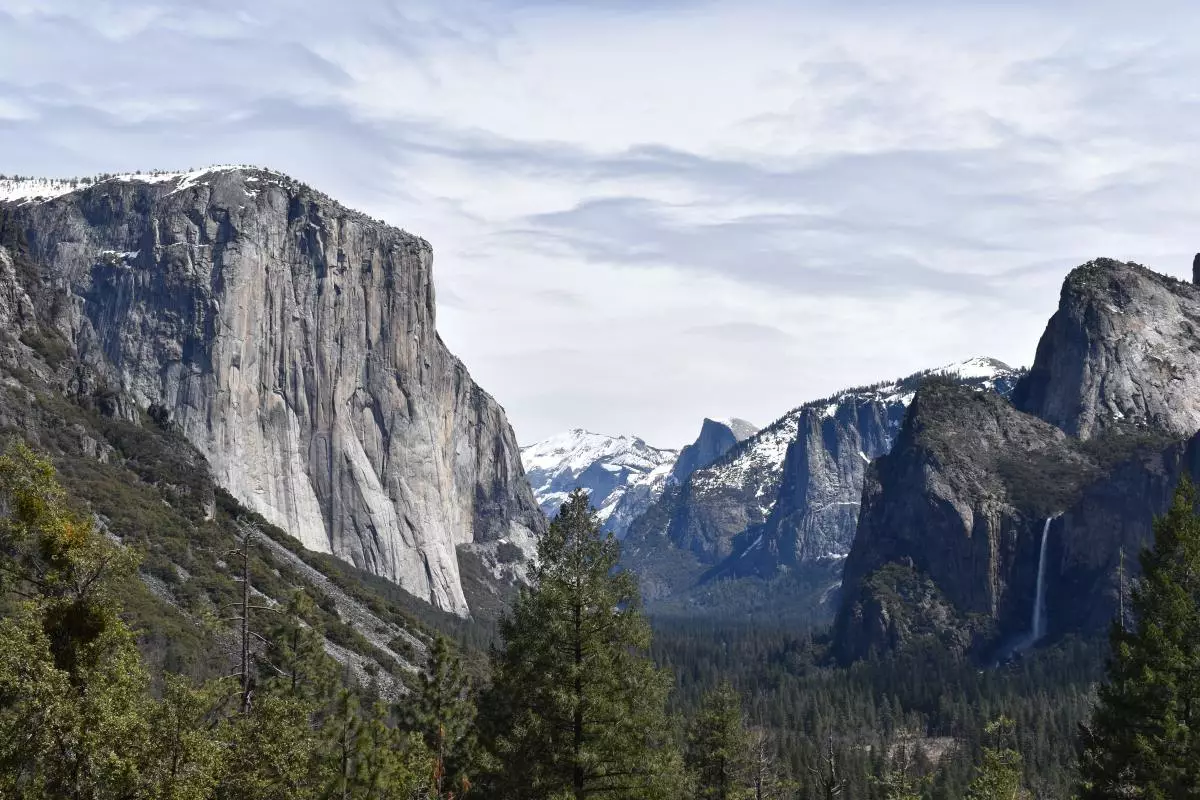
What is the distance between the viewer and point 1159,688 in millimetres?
49469

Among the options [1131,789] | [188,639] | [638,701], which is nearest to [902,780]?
[1131,789]

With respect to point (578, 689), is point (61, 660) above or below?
above

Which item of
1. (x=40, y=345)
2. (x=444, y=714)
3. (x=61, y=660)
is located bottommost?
(x=444, y=714)

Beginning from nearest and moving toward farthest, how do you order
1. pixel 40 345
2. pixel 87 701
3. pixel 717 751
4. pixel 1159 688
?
pixel 87 701 < pixel 1159 688 < pixel 717 751 < pixel 40 345

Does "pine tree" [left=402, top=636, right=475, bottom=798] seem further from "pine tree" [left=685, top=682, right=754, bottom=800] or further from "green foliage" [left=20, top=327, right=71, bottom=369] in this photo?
"green foliage" [left=20, top=327, right=71, bottom=369]

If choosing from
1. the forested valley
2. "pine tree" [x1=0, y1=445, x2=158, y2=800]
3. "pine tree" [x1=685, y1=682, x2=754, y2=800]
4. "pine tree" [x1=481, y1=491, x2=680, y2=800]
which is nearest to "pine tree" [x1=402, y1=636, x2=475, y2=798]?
the forested valley

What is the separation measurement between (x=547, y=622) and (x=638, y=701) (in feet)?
13.5

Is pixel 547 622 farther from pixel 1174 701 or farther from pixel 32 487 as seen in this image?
pixel 1174 701

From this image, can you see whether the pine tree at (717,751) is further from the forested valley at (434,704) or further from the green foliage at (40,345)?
the green foliage at (40,345)

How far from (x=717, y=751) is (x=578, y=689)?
31.2 meters

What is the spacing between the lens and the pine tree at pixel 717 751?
70188mm

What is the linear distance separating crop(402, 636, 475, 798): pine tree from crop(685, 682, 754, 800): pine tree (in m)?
12.9

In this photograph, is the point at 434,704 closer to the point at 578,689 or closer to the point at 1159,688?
the point at 578,689

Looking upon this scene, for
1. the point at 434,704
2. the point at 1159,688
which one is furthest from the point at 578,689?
the point at 434,704
